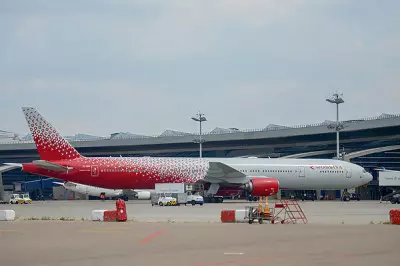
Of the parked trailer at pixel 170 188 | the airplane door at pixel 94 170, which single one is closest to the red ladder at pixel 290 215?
the parked trailer at pixel 170 188

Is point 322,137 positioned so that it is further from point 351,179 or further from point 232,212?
point 232,212

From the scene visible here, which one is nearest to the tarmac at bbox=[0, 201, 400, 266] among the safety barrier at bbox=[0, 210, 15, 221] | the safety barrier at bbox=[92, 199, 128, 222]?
the safety barrier at bbox=[92, 199, 128, 222]

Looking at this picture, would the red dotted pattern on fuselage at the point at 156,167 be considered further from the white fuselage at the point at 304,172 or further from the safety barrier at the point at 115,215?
the safety barrier at the point at 115,215

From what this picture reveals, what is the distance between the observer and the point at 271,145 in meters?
105

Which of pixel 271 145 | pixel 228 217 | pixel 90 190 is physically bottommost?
pixel 228 217

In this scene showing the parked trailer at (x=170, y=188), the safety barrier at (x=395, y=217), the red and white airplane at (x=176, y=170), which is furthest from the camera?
the parked trailer at (x=170, y=188)

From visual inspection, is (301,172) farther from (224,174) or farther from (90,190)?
(90,190)

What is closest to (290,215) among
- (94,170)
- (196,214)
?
(196,214)

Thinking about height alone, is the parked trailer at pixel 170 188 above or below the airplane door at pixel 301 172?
below

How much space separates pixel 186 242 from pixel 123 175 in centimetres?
4171

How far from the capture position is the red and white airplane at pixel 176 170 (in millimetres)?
59188

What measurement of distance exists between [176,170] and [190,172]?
1456 mm

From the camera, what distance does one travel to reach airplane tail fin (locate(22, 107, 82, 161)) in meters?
59.2

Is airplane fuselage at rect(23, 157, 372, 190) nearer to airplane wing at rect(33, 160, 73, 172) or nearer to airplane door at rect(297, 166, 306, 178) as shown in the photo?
airplane door at rect(297, 166, 306, 178)
